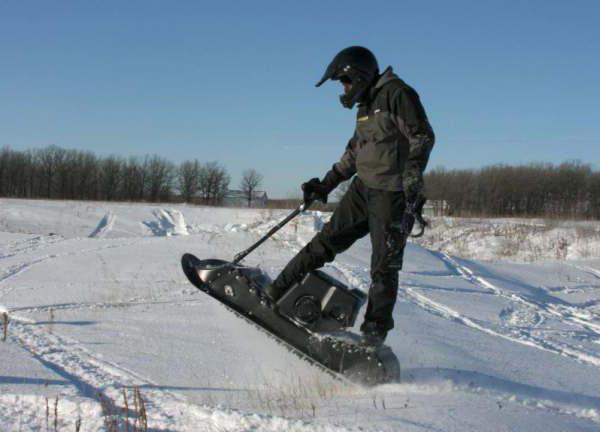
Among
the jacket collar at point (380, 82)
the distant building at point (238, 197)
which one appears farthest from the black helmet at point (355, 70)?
the distant building at point (238, 197)

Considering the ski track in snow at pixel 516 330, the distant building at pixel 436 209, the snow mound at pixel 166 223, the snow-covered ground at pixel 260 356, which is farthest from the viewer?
the distant building at pixel 436 209

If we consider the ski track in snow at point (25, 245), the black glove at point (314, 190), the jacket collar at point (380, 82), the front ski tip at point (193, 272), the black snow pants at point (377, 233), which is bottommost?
the ski track in snow at point (25, 245)

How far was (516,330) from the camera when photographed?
5.93 m

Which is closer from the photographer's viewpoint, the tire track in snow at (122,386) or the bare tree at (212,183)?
the tire track in snow at (122,386)

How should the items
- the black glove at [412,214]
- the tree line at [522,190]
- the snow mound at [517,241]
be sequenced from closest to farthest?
the black glove at [412,214] → the snow mound at [517,241] → the tree line at [522,190]

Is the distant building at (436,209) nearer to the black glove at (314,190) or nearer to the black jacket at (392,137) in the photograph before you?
the black glove at (314,190)

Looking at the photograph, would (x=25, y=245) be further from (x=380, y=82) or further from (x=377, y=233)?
(x=380, y=82)

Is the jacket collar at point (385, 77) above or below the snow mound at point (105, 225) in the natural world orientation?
above

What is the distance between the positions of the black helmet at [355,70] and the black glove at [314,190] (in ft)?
2.50

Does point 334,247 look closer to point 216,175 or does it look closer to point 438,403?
point 438,403

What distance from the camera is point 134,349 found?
4.40m

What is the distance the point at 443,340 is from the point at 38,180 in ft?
200

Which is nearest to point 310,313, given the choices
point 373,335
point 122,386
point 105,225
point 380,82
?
point 373,335

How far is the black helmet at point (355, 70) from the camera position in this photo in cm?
355
